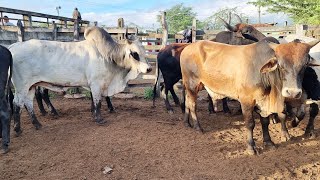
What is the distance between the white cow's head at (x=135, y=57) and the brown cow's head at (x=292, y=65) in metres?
2.96

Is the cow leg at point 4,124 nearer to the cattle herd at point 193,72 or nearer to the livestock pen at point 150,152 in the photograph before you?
the cattle herd at point 193,72

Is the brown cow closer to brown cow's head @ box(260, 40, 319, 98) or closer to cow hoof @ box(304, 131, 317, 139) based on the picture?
brown cow's head @ box(260, 40, 319, 98)

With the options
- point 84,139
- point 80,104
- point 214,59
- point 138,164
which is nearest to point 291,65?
point 214,59

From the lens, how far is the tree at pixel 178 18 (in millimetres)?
33250

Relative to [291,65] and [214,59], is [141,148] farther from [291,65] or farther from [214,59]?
[291,65]

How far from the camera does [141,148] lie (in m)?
4.84

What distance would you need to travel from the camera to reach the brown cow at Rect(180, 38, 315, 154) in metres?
3.89

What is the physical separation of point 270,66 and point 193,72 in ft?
5.51

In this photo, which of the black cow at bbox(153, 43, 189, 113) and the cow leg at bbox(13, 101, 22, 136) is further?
the black cow at bbox(153, 43, 189, 113)

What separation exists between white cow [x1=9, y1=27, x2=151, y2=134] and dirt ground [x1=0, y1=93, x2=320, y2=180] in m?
0.60

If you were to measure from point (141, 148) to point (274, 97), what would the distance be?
2060 millimetres

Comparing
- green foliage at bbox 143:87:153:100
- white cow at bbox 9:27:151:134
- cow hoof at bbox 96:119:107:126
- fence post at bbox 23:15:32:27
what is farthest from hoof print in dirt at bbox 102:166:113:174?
fence post at bbox 23:15:32:27

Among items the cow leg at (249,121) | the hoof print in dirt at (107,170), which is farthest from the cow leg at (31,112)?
the cow leg at (249,121)

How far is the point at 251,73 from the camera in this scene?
449 cm
